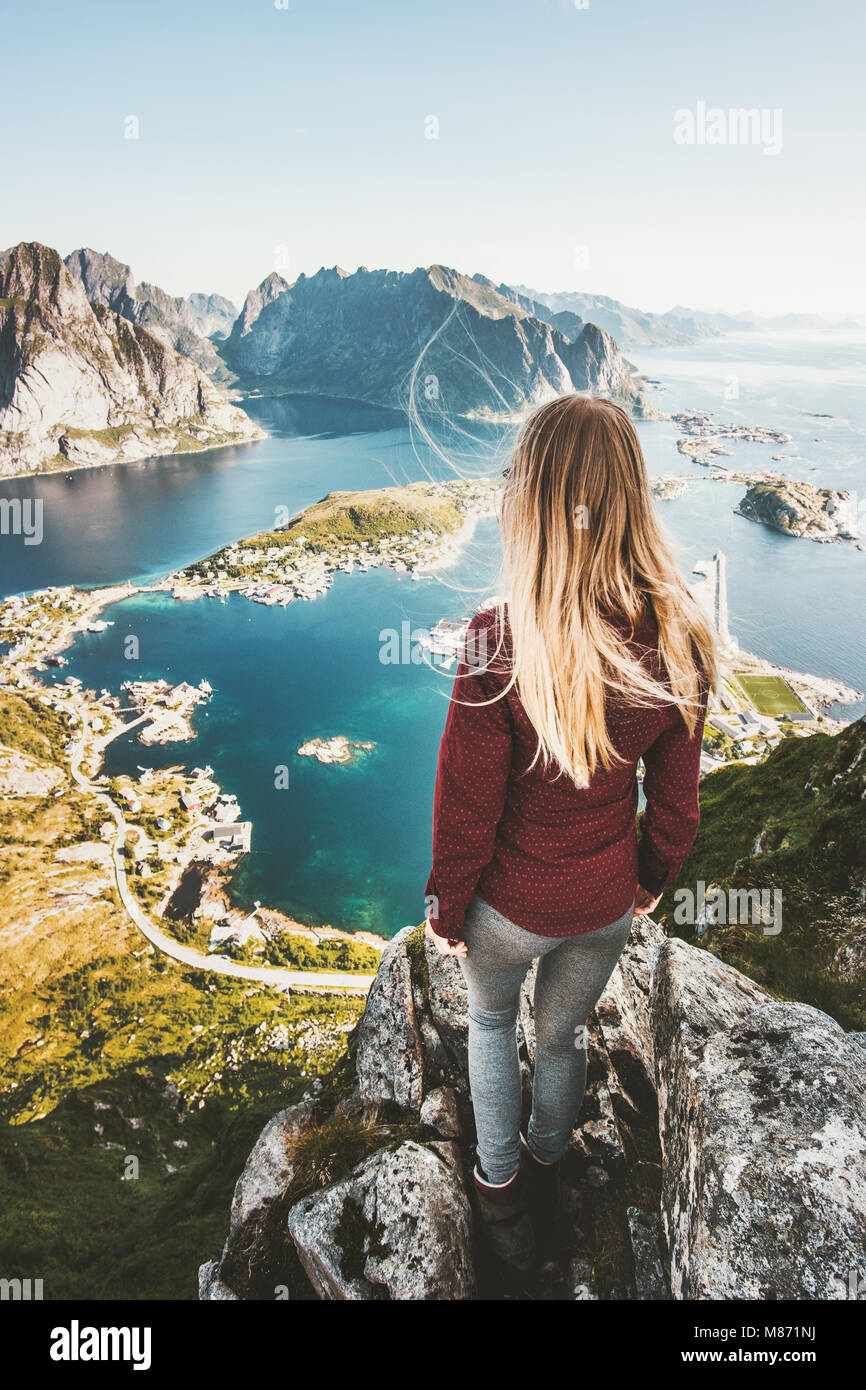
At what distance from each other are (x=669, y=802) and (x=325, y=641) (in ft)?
255

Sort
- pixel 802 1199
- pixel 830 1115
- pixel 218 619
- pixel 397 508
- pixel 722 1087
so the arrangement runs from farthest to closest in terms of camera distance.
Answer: pixel 397 508, pixel 218 619, pixel 722 1087, pixel 830 1115, pixel 802 1199

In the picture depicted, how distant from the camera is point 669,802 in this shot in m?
2.79

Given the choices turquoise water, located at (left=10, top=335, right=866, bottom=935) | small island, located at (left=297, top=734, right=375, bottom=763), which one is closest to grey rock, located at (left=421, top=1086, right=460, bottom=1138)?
turquoise water, located at (left=10, top=335, right=866, bottom=935)

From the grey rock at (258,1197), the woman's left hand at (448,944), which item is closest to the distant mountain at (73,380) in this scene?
the grey rock at (258,1197)

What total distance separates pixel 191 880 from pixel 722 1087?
4456cm

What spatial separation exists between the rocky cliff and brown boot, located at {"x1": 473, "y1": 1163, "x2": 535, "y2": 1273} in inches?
4.7

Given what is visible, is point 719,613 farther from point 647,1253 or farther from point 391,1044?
point 647,1253

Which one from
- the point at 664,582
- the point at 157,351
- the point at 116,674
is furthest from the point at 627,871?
the point at 157,351

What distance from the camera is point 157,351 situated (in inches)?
7205

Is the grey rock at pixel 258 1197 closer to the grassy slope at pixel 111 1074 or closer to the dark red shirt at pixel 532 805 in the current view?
the dark red shirt at pixel 532 805

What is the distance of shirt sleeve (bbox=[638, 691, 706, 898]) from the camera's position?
8.59 feet

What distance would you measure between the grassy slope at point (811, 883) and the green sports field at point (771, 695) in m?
49.5

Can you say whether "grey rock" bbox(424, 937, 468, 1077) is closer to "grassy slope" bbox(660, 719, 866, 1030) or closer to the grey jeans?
the grey jeans
